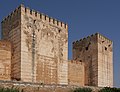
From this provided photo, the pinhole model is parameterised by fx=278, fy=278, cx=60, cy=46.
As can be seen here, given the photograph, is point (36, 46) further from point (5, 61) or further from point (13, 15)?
point (13, 15)

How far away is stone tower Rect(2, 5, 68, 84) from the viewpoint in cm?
1886

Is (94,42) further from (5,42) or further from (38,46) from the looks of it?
(5,42)

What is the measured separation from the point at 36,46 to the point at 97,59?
313 inches

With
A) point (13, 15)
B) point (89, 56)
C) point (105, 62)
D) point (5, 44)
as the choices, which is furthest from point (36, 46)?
point (105, 62)

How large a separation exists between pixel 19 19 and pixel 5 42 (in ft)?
6.11

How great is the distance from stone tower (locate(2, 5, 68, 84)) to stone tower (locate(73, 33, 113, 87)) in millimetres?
4594

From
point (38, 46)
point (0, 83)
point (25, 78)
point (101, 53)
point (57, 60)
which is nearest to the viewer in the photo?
point (0, 83)

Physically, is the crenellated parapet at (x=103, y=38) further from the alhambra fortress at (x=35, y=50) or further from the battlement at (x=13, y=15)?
the battlement at (x=13, y=15)

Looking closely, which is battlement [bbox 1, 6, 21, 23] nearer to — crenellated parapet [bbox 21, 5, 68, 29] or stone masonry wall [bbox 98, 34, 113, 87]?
crenellated parapet [bbox 21, 5, 68, 29]

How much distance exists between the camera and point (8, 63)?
19.0m

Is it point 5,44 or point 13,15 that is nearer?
point 5,44

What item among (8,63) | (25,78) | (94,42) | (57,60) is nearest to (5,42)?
(8,63)

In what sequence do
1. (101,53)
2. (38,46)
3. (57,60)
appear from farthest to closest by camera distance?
(101,53) < (57,60) < (38,46)

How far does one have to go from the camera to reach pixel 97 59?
84.5 feet
